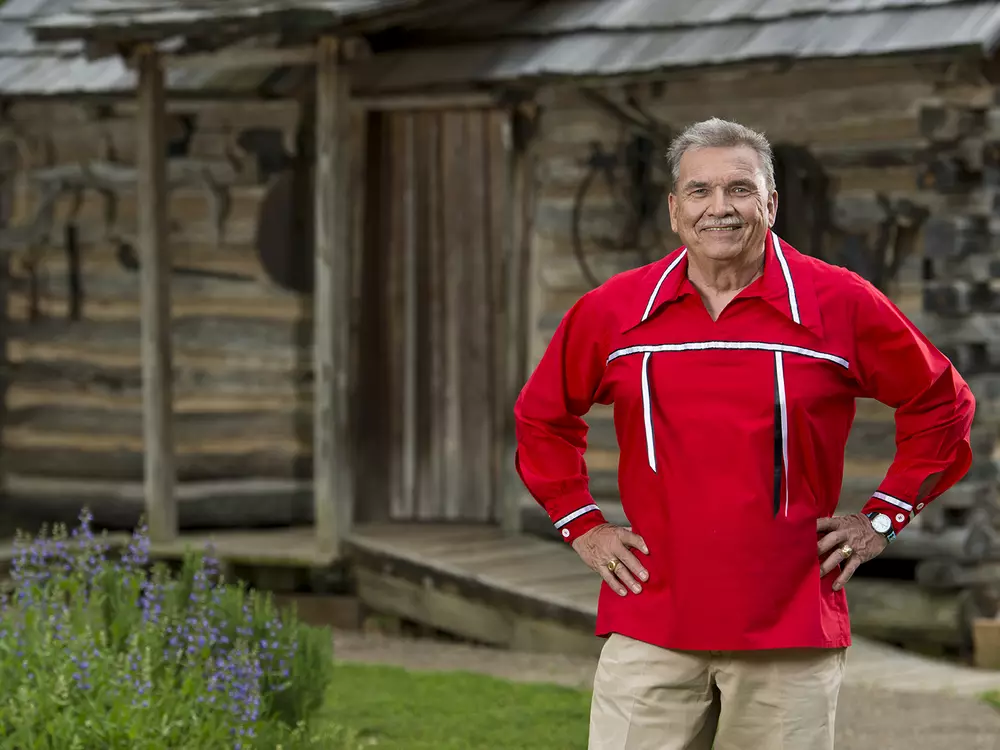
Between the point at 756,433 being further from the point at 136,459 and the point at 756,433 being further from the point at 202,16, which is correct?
the point at 136,459

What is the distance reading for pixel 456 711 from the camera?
634 centimetres

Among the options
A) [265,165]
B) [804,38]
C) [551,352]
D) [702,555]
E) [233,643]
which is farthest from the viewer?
[265,165]

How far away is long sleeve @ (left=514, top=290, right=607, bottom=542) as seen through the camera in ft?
10.6

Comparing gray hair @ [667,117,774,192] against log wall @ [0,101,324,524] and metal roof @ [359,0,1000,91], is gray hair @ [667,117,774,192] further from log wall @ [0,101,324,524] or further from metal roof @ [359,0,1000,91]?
log wall @ [0,101,324,524]

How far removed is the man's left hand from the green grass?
2840 millimetres

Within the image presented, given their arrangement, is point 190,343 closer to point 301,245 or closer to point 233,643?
point 301,245

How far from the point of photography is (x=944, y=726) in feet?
19.9

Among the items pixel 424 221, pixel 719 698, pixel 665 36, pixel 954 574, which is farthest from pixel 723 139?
pixel 424 221

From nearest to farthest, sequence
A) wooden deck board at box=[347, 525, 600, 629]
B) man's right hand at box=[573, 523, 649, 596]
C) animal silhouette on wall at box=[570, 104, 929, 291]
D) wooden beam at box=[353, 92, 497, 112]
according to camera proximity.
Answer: man's right hand at box=[573, 523, 649, 596]
wooden deck board at box=[347, 525, 600, 629]
animal silhouette on wall at box=[570, 104, 929, 291]
wooden beam at box=[353, 92, 497, 112]

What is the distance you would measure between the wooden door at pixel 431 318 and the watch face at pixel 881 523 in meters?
6.48

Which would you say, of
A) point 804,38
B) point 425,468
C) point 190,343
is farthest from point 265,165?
point 804,38

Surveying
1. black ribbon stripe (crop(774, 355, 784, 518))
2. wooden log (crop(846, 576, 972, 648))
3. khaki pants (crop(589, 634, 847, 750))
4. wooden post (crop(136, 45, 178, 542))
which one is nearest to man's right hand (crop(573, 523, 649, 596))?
khaki pants (crop(589, 634, 847, 750))

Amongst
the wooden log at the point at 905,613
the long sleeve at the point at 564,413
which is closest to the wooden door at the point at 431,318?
the wooden log at the point at 905,613

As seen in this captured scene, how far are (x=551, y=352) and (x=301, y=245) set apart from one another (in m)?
6.80
